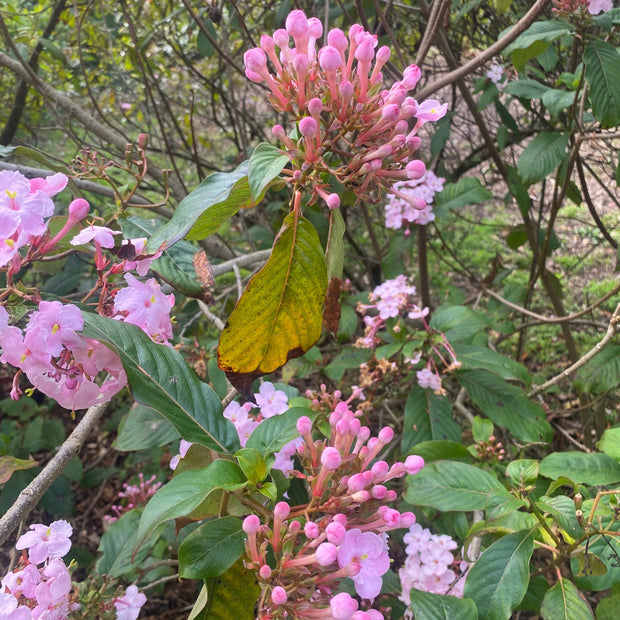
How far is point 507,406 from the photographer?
158 centimetres

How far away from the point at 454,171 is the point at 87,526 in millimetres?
2852

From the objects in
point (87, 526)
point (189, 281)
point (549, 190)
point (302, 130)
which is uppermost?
point (302, 130)

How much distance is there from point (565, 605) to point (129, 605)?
0.97 meters

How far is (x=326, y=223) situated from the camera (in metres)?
2.30

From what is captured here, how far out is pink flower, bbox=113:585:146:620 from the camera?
1.25m

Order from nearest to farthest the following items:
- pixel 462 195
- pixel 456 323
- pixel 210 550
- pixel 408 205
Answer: pixel 210 550 < pixel 456 323 < pixel 408 205 < pixel 462 195

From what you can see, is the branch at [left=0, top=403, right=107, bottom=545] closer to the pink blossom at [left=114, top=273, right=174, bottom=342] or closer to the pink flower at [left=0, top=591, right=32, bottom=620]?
the pink flower at [left=0, top=591, right=32, bottom=620]

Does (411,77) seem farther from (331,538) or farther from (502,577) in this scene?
(502,577)

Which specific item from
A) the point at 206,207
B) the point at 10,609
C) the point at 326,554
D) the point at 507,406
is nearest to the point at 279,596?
the point at 326,554

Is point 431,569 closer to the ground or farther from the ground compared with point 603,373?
closer to the ground

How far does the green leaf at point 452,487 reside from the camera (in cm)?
108

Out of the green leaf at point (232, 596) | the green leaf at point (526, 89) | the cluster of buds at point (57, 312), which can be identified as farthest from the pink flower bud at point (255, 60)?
the green leaf at point (526, 89)

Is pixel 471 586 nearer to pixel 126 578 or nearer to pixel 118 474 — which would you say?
pixel 126 578

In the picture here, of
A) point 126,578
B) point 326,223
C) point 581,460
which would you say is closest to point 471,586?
point 581,460
